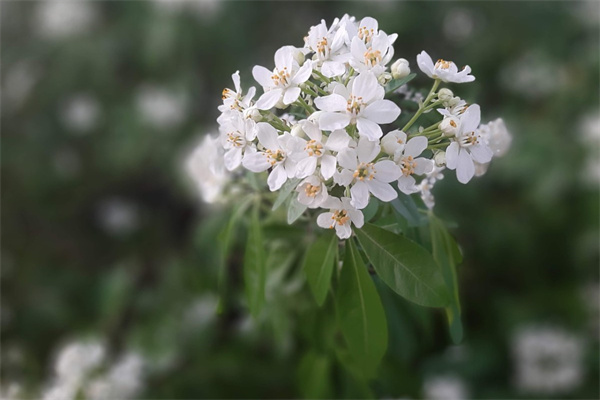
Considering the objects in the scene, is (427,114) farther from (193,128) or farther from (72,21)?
(72,21)

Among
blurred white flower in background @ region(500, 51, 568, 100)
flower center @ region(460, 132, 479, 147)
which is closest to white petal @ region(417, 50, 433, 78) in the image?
flower center @ region(460, 132, 479, 147)

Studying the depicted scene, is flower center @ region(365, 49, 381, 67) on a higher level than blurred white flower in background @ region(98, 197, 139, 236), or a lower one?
lower

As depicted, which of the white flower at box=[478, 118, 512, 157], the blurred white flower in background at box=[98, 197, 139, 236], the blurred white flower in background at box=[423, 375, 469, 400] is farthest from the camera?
the blurred white flower in background at box=[98, 197, 139, 236]

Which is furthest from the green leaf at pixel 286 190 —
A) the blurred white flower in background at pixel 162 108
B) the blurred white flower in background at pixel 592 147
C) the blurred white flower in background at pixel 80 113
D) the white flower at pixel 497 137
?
the blurred white flower in background at pixel 80 113

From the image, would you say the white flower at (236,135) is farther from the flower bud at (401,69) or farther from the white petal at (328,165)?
the flower bud at (401,69)

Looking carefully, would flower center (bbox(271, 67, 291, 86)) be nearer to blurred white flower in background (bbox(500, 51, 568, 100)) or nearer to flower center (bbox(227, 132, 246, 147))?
flower center (bbox(227, 132, 246, 147))

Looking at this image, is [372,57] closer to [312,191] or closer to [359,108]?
[359,108]
